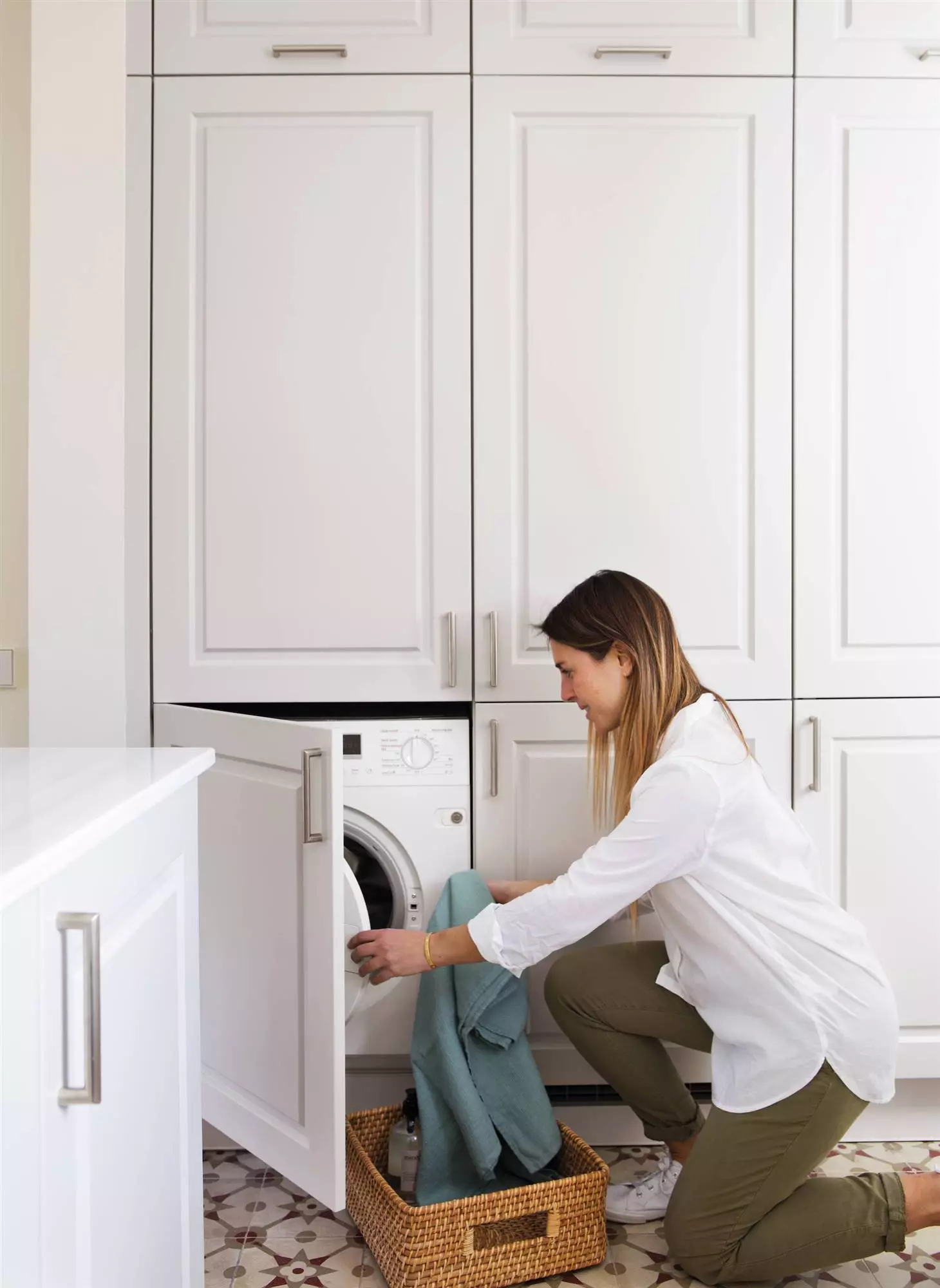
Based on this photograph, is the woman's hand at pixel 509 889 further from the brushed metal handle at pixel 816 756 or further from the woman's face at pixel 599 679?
the brushed metal handle at pixel 816 756

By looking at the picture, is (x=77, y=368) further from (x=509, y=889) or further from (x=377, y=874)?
(x=509, y=889)

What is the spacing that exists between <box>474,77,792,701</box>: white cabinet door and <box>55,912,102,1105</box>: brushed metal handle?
4.19ft

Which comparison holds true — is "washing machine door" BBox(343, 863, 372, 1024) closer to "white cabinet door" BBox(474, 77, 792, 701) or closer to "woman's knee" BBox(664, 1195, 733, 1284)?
"white cabinet door" BBox(474, 77, 792, 701)

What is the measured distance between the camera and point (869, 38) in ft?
6.70

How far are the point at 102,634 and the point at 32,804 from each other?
1.19 metres

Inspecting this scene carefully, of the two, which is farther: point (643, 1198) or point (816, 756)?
point (816, 756)

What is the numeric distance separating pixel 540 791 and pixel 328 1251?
91 cm

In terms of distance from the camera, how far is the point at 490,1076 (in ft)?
5.85

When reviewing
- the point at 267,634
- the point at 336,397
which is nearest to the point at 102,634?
the point at 267,634

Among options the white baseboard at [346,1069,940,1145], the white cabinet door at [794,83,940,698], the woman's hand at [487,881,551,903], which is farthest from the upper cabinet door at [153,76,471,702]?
the white baseboard at [346,1069,940,1145]

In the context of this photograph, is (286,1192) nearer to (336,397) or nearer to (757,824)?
(757,824)

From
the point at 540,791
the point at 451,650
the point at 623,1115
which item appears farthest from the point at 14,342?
the point at 623,1115

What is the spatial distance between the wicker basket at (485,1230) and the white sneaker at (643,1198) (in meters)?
0.11

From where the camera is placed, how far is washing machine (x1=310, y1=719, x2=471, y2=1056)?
199cm
